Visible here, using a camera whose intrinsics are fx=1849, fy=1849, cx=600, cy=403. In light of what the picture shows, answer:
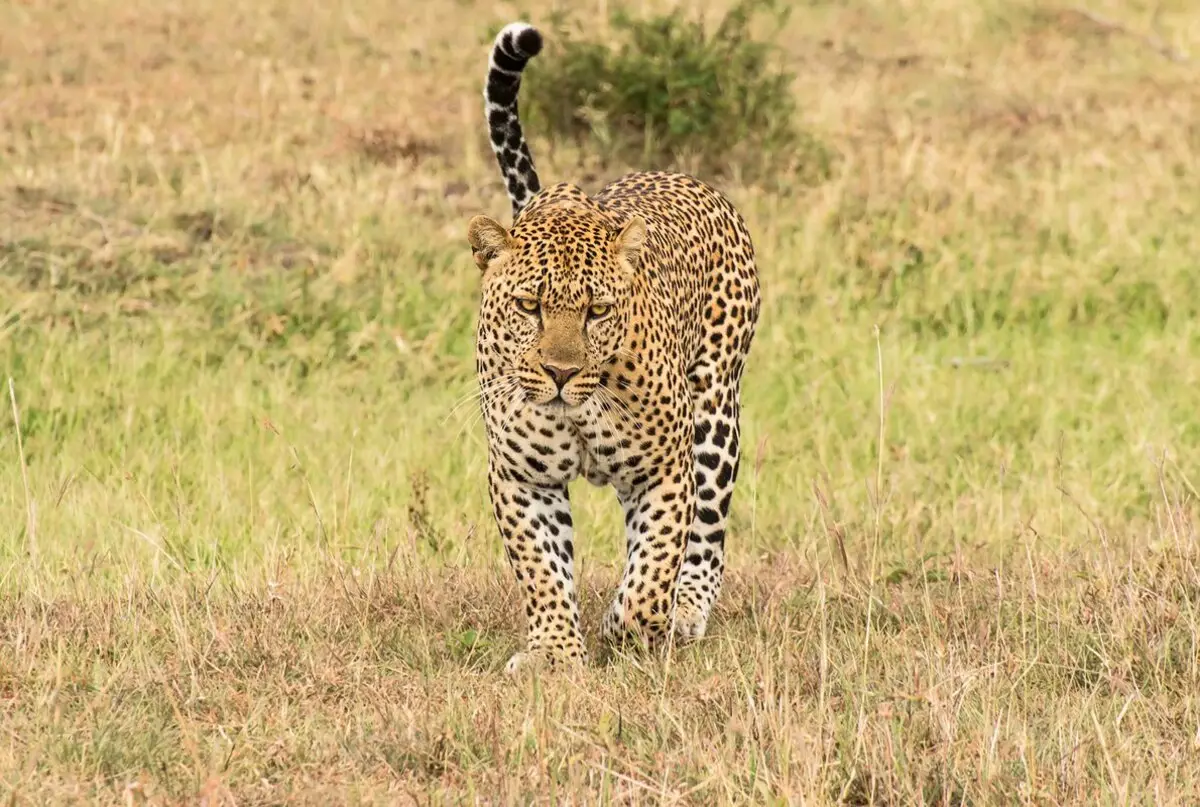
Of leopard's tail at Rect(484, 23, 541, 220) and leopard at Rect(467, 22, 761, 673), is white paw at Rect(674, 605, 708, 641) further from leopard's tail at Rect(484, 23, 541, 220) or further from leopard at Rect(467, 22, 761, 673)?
leopard's tail at Rect(484, 23, 541, 220)

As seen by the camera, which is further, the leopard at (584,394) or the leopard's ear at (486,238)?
the leopard's ear at (486,238)

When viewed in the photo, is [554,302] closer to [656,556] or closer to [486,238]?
[486,238]

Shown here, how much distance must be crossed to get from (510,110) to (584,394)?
5.11ft

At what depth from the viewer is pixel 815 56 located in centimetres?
1616

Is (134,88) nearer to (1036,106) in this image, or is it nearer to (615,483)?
(1036,106)

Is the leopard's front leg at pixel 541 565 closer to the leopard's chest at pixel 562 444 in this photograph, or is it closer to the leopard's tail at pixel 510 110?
the leopard's chest at pixel 562 444

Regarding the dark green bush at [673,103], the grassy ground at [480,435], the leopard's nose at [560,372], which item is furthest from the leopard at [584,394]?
the dark green bush at [673,103]

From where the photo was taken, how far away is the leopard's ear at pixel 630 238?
5484 millimetres

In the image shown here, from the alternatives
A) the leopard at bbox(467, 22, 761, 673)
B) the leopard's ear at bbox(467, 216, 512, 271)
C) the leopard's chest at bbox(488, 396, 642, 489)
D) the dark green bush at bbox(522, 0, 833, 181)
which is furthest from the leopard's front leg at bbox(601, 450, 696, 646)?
the dark green bush at bbox(522, 0, 833, 181)

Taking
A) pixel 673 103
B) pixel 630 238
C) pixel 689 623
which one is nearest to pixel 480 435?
pixel 689 623

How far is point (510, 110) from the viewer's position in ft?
21.2

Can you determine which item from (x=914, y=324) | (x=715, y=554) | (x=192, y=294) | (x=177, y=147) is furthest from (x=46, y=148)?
(x=715, y=554)

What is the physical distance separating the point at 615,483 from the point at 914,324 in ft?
17.8

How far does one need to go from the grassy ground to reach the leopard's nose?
603 mm
